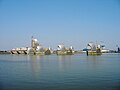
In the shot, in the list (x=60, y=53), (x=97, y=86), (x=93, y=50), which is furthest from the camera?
(x=60, y=53)

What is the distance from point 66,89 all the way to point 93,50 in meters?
123

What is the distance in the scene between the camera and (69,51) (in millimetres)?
157125

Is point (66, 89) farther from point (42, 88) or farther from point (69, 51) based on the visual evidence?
point (69, 51)

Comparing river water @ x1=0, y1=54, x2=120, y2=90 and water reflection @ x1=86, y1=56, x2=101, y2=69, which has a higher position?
water reflection @ x1=86, y1=56, x2=101, y2=69

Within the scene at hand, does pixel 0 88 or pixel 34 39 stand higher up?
pixel 34 39

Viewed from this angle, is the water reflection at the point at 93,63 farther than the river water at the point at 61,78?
Yes

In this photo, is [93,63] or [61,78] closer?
[61,78]

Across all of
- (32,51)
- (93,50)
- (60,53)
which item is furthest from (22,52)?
(93,50)

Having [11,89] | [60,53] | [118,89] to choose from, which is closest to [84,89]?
[118,89]

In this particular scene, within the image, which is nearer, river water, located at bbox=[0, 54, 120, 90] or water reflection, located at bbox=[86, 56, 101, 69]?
river water, located at bbox=[0, 54, 120, 90]

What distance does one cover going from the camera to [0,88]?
16.9m

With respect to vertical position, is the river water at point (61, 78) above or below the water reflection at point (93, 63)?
below

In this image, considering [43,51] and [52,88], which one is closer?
[52,88]

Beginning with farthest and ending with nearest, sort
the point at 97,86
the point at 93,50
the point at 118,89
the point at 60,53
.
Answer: the point at 60,53, the point at 93,50, the point at 97,86, the point at 118,89
